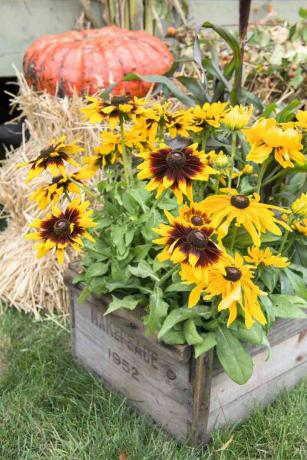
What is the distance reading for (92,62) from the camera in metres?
2.66

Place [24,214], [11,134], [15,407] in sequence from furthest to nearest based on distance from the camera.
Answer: [11,134] < [24,214] < [15,407]

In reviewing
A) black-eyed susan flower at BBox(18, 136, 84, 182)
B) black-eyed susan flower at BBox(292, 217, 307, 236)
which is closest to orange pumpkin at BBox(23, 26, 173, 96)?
black-eyed susan flower at BBox(18, 136, 84, 182)

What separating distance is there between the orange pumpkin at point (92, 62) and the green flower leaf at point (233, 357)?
62.2 inches

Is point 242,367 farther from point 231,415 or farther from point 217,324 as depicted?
point 231,415

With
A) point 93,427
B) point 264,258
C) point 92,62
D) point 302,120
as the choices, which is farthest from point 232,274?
point 92,62

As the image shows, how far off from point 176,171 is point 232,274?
10.2 inches

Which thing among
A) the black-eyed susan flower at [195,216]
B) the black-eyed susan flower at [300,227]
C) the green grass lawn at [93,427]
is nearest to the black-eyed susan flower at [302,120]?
the black-eyed susan flower at [300,227]

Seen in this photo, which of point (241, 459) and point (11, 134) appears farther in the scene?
point (11, 134)

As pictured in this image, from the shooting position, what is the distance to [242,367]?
1290 millimetres

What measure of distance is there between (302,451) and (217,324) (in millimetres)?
488

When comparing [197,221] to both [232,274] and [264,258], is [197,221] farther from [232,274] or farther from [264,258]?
[264,258]

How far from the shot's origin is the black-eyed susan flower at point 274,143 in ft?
3.93

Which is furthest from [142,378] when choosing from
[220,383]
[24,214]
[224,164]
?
[24,214]

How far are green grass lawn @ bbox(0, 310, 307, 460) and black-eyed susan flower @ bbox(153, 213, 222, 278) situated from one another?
622 millimetres
